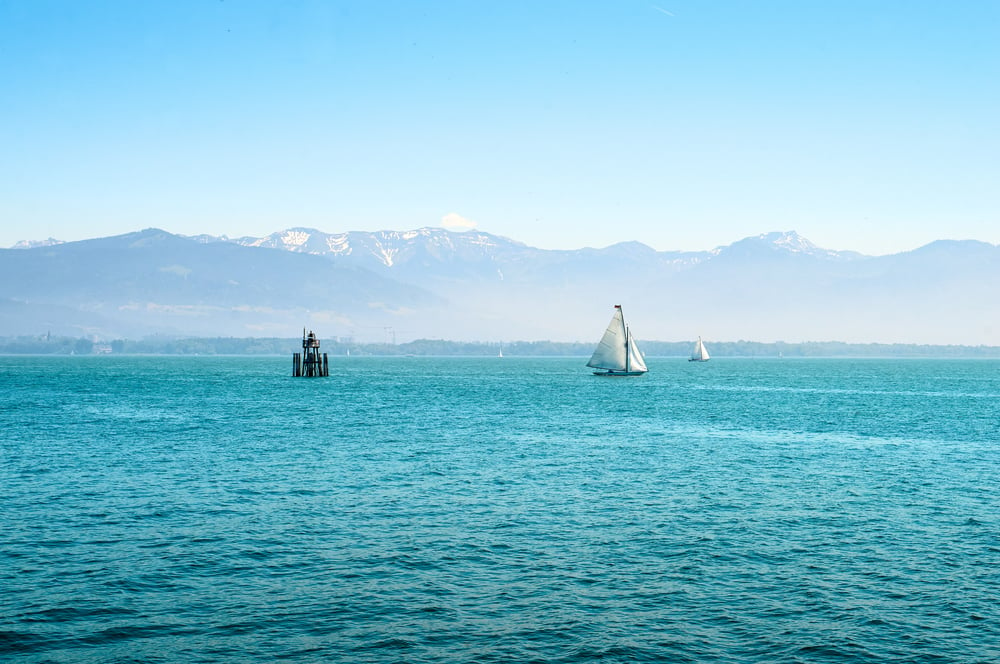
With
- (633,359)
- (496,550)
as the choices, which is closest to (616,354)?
(633,359)

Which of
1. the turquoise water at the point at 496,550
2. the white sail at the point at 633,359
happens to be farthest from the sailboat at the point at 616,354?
the turquoise water at the point at 496,550

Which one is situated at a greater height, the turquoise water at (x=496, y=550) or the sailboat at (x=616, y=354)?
the sailboat at (x=616, y=354)

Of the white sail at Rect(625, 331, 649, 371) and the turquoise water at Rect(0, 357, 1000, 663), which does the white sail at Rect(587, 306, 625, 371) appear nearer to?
the white sail at Rect(625, 331, 649, 371)

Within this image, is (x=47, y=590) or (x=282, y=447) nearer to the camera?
(x=47, y=590)

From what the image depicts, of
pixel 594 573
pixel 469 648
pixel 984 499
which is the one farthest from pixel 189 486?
pixel 984 499

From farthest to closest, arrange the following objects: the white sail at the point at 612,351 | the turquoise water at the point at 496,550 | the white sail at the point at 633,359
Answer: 1. the white sail at the point at 633,359
2. the white sail at the point at 612,351
3. the turquoise water at the point at 496,550

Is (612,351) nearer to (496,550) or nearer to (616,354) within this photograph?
(616,354)

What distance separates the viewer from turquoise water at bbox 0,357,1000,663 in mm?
22875

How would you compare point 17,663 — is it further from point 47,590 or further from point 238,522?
point 238,522

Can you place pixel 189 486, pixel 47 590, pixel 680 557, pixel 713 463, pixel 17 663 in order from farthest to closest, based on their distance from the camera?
pixel 713 463
pixel 189 486
pixel 680 557
pixel 47 590
pixel 17 663

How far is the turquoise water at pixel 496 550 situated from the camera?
22.9 m

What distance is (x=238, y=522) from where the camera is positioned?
119ft

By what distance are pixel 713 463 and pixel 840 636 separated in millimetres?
32671

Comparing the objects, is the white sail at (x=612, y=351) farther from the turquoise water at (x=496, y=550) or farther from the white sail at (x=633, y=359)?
the turquoise water at (x=496, y=550)
